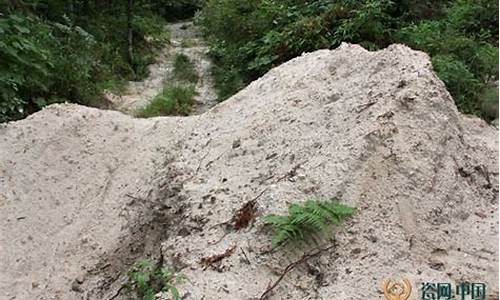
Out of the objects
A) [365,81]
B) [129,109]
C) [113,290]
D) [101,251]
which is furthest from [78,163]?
[129,109]

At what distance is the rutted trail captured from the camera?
9828mm

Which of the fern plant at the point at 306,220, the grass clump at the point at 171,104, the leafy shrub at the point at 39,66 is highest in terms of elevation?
the fern plant at the point at 306,220

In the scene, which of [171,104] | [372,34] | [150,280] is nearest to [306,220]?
[150,280]

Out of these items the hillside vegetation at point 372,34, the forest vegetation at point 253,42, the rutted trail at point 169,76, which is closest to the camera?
the hillside vegetation at point 372,34

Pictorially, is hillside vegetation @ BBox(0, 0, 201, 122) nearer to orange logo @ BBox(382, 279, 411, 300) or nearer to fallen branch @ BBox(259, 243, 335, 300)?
fallen branch @ BBox(259, 243, 335, 300)

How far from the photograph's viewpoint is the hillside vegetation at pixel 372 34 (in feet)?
19.4

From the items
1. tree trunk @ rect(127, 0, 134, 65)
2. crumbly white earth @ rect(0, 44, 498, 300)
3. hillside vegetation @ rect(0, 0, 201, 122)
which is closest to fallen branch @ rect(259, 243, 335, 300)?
crumbly white earth @ rect(0, 44, 498, 300)

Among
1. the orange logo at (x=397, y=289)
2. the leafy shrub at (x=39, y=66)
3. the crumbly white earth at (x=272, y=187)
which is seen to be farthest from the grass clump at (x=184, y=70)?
the orange logo at (x=397, y=289)

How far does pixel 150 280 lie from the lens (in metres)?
4.10

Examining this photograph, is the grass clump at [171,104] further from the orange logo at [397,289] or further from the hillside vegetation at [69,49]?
the orange logo at [397,289]

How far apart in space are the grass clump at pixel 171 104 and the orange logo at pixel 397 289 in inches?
231

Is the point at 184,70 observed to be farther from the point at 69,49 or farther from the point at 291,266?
the point at 291,266

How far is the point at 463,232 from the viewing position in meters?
3.70

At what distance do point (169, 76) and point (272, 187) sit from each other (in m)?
8.40
